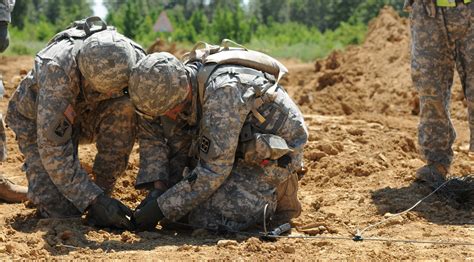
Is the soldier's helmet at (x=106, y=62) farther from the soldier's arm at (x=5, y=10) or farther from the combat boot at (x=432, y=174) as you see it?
the combat boot at (x=432, y=174)

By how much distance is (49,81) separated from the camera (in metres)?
4.57

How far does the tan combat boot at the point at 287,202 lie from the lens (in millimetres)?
4969

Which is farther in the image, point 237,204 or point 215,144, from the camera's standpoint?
point 237,204

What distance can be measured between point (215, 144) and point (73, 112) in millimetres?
941

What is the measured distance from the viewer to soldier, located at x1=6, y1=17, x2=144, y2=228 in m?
4.54

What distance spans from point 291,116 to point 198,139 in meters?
0.60

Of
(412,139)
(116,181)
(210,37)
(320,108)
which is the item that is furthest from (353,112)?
(210,37)

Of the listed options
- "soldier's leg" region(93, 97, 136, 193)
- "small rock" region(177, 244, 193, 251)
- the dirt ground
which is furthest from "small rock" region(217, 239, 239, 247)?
"soldier's leg" region(93, 97, 136, 193)

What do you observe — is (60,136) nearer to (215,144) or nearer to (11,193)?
(215,144)

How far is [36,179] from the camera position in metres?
4.95

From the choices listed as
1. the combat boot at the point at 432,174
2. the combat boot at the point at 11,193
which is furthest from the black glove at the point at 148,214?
the combat boot at the point at 432,174

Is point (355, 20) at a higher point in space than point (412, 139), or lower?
lower

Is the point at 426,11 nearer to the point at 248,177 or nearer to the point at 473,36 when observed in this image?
the point at 473,36

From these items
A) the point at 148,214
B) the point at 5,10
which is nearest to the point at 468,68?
the point at 148,214
